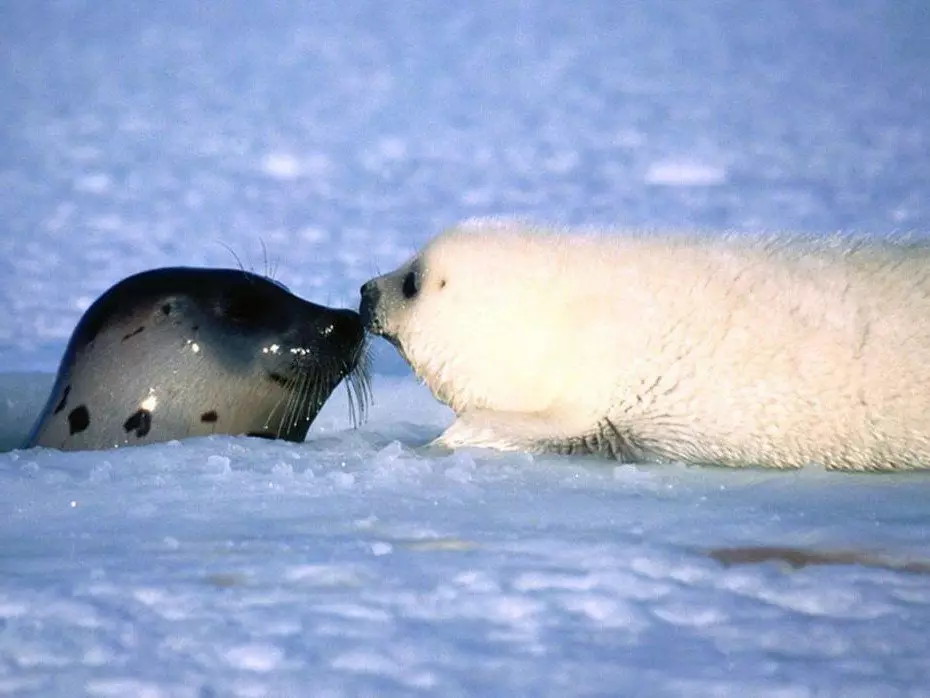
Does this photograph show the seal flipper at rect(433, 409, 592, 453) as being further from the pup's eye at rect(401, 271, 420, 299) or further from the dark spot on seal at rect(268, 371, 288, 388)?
the dark spot on seal at rect(268, 371, 288, 388)

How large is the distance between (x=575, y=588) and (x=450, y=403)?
2157 mm

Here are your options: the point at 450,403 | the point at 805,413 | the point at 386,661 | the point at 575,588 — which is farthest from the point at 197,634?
the point at 450,403

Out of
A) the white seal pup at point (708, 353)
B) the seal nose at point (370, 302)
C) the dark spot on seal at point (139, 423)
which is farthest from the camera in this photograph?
the seal nose at point (370, 302)

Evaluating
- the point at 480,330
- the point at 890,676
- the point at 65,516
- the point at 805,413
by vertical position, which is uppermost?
the point at 480,330

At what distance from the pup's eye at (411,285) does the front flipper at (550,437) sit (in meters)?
0.68

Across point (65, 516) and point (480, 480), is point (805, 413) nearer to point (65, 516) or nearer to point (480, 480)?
point (480, 480)

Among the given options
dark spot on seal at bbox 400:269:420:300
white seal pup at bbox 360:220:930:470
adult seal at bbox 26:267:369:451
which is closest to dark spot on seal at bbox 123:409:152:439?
adult seal at bbox 26:267:369:451

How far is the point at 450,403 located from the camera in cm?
407

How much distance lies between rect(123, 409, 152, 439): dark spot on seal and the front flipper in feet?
3.31

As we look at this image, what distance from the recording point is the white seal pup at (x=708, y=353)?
3.40 m

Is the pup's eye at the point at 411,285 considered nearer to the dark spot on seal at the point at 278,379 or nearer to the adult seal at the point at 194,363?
the adult seal at the point at 194,363

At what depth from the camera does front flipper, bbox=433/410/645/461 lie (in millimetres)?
3463

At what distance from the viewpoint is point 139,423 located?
4.09 m

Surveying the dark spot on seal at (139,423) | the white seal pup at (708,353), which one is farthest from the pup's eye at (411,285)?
the dark spot on seal at (139,423)
